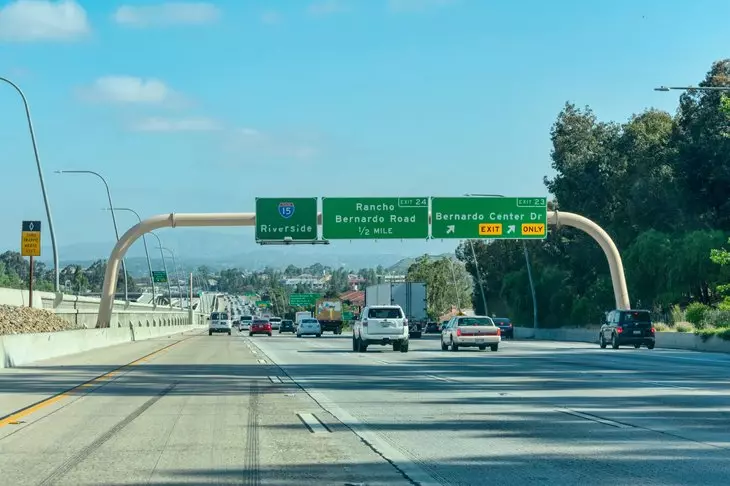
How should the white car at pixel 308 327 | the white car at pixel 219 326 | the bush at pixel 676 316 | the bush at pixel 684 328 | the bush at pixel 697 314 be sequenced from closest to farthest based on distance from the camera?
the bush at pixel 697 314 → the bush at pixel 684 328 → the bush at pixel 676 316 → the white car at pixel 308 327 → the white car at pixel 219 326

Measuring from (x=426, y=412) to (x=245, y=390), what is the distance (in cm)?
622

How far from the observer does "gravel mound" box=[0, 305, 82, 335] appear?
4422cm

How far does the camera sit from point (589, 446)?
1281 centimetres

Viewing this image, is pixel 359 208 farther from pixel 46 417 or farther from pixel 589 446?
pixel 589 446

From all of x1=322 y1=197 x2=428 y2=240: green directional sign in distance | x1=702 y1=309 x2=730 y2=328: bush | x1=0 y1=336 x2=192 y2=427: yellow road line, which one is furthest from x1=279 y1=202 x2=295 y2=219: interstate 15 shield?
x1=0 y1=336 x2=192 y2=427: yellow road line

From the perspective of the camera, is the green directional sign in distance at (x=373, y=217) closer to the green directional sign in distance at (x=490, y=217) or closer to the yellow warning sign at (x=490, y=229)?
the green directional sign in distance at (x=490, y=217)

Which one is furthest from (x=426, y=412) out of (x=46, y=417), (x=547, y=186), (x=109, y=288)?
(x=547, y=186)

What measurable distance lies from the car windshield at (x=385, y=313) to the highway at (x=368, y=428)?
15.1 meters

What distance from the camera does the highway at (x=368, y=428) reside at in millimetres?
10859

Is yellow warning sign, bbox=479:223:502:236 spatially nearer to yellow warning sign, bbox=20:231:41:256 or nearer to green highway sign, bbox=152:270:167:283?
yellow warning sign, bbox=20:231:41:256

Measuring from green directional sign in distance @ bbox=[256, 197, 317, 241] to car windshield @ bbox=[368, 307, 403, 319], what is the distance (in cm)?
969

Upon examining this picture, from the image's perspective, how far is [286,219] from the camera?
2030 inches

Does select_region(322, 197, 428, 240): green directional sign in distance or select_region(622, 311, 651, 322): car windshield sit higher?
select_region(322, 197, 428, 240): green directional sign in distance

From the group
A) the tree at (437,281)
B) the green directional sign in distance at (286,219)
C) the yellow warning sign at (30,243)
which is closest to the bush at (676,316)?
the green directional sign in distance at (286,219)
